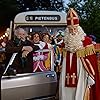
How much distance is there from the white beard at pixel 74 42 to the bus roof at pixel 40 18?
9078mm

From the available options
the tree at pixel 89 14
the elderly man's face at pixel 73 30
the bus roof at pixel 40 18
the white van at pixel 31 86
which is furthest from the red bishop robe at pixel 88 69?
the tree at pixel 89 14

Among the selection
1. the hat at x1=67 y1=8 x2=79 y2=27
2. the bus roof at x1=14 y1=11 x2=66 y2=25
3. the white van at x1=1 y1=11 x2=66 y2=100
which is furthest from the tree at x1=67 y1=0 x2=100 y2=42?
the hat at x1=67 y1=8 x2=79 y2=27

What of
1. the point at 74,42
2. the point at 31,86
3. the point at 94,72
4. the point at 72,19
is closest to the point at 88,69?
the point at 94,72

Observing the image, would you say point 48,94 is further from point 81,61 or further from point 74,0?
point 74,0

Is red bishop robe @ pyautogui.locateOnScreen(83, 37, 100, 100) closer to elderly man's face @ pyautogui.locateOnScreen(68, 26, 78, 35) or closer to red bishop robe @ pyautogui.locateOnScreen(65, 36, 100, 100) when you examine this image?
red bishop robe @ pyautogui.locateOnScreen(65, 36, 100, 100)

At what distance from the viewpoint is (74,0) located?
94.5 ft

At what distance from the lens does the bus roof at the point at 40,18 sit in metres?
16.0

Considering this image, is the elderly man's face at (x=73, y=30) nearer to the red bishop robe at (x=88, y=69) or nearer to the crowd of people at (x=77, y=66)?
the crowd of people at (x=77, y=66)

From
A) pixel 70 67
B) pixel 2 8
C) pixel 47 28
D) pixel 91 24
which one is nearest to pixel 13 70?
pixel 70 67

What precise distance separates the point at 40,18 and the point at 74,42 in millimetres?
9392

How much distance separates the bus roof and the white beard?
29.8 ft

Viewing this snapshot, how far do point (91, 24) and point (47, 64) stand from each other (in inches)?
735

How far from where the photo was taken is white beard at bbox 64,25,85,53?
6895 millimetres

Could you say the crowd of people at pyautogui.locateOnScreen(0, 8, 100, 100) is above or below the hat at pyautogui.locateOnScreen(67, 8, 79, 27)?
below
